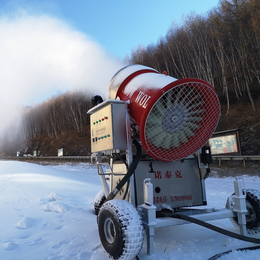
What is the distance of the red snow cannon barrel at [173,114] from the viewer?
271 cm

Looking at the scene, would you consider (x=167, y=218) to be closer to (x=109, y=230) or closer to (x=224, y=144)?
(x=109, y=230)

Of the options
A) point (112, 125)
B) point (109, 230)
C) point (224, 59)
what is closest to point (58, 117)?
point (224, 59)

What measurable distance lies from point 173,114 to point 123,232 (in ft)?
5.08

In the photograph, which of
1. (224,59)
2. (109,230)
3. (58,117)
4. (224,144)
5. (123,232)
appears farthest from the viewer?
(58,117)

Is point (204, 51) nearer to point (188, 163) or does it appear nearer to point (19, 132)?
point (188, 163)

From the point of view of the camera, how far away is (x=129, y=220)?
2127 millimetres

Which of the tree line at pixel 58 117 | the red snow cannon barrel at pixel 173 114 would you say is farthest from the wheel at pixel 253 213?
the tree line at pixel 58 117

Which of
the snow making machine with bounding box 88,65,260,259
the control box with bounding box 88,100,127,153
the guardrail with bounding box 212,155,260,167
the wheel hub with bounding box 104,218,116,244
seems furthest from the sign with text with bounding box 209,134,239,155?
the wheel hub with bounding box 104,218,116,244

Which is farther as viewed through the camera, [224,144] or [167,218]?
[224,144]

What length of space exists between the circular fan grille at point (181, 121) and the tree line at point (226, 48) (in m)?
14.0

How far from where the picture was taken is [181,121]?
9.48 ft

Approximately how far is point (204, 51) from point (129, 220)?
70.7 feet

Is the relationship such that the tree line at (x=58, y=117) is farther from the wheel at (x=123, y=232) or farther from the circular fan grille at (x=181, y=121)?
the wheel at (x=123, y=232)

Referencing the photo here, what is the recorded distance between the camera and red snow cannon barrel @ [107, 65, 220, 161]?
2.71 m
